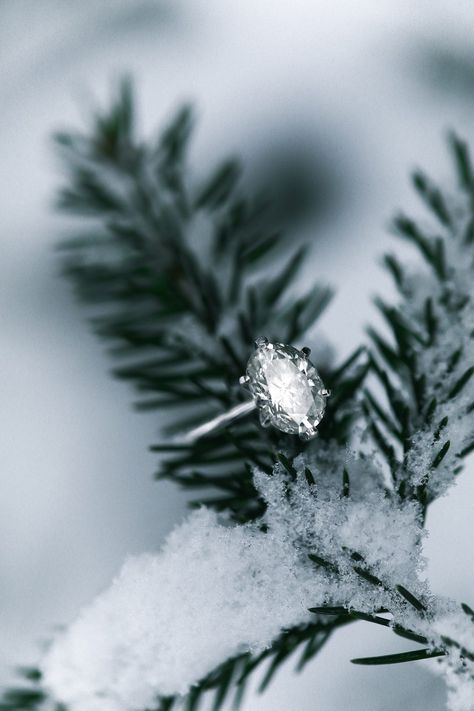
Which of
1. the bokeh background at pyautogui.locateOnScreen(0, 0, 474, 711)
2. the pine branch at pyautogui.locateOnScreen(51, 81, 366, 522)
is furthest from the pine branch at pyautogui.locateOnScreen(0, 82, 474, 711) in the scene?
the bokeh background at pyautogui.locateOnScreen(0, 0, 474, 711)

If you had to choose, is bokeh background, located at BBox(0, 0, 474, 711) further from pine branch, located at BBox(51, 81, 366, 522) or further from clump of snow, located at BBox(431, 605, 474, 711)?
clump of snow, located at BBox(431, 605, 474, 711)

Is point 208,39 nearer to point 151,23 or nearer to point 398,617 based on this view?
point 151,23

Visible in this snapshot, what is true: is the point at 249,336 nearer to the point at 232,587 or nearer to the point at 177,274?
the point at 177,274

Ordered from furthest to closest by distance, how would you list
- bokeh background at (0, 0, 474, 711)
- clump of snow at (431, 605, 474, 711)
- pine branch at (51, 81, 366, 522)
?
bokeh background at (0, 0, 474, 711)
pine branch at (51, 81, 366, 522)
clump of snow at (431, 605, 474, 711)

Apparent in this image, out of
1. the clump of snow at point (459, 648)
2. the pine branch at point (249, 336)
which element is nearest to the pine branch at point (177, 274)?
the pine branch at point (249, 336)

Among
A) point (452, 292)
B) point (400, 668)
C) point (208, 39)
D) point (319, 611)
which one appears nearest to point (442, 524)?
point (400, 668)

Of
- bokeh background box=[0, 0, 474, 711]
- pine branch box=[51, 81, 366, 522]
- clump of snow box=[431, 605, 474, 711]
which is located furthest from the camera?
bokeh background box=[0, 0, 474, 711]
